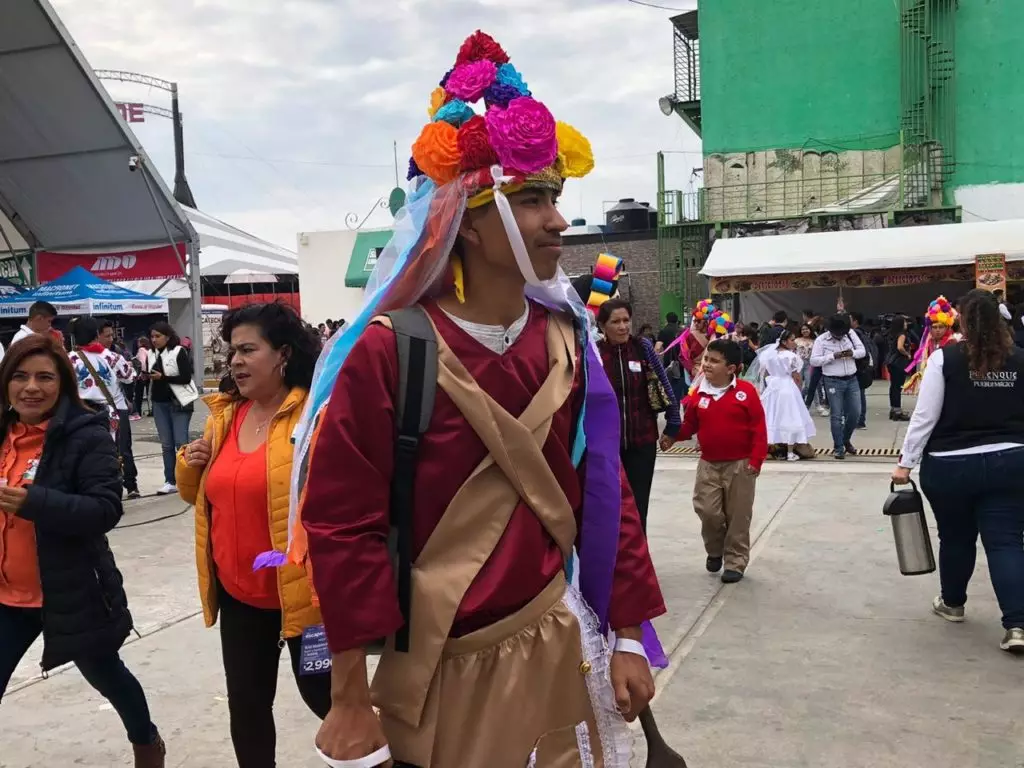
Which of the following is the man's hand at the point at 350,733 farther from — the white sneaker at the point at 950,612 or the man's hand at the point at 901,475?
the white sneaker at the point at 950,612

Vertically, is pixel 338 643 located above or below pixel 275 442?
below

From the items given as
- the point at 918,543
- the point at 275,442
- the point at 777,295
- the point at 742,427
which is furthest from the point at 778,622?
the point at 777,295

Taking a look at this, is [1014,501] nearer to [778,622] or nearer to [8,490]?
[778,622]

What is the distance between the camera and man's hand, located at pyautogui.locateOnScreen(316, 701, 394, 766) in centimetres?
181

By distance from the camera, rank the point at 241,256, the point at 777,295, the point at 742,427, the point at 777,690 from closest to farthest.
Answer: the point at 777,690
the point at 742,427
the point at 777,295
the point at 241,256

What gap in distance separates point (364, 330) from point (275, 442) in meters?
1.16

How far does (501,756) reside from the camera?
190 centimetres

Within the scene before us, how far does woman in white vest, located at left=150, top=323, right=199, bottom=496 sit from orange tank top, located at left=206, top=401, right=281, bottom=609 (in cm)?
636

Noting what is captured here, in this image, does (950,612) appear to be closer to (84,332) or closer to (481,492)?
(481,492)

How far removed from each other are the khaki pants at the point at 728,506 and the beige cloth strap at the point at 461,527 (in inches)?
165

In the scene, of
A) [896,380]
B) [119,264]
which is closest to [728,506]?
[896,380]

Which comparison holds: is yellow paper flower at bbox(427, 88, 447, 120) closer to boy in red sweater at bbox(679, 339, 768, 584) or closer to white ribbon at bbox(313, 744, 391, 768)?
white ribbon at bbox(313, 744, 391, 768)

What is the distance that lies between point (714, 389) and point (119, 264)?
1540 centimetres

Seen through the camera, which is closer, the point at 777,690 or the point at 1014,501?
the point at 777,690
